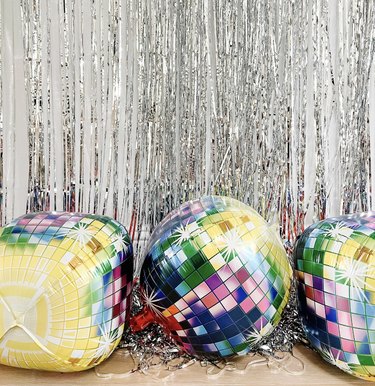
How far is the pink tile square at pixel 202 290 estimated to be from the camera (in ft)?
2.08

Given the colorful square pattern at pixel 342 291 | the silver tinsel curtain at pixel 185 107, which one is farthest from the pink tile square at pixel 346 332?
the silver tinsel curtain at pixel 185 107

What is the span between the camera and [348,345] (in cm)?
63

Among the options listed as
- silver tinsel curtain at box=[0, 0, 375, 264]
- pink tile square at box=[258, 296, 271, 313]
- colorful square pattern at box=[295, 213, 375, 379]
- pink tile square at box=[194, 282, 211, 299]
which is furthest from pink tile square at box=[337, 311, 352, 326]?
silver tinsel curtain at box=[0, 0, 375, 264]

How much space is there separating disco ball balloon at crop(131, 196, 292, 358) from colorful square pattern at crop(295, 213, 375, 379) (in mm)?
49

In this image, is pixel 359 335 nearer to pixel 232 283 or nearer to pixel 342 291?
pixel 342 291

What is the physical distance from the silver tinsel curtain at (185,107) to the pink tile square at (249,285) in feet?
1.06

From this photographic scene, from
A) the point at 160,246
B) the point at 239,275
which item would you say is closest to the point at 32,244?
the point at 160,246

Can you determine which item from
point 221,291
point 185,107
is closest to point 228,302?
point 221,291

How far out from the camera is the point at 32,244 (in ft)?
2.13

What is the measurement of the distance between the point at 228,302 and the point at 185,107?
452 mm

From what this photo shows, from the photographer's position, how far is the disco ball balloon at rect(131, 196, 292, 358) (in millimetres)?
634

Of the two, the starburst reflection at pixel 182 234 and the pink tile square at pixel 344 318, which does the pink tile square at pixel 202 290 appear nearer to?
the starburst reflection at pixel 182 234

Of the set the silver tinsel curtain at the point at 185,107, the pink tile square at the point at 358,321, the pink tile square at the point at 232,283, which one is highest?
the silver tinsel curtain at the point at 185,107

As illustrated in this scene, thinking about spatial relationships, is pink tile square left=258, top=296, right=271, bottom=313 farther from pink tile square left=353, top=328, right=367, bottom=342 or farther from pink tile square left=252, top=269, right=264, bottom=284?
pink tile square left=353, top=328, right=367, bottom=342
